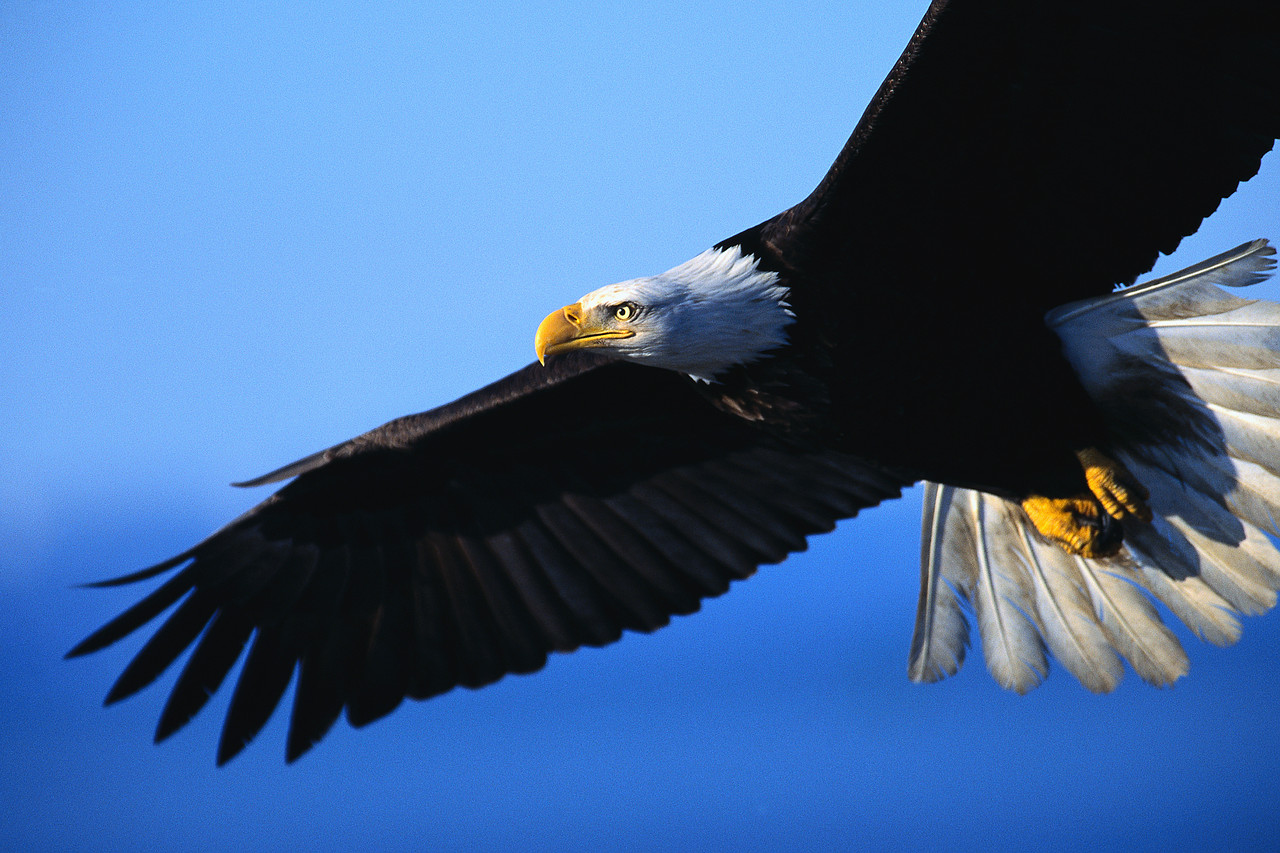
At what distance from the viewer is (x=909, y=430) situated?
2.95 metres

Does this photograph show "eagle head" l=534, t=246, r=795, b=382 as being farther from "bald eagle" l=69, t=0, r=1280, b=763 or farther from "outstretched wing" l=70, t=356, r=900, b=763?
"outstretched wing" l=70, t=356, r=900, b=763

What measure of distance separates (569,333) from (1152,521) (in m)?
1.91

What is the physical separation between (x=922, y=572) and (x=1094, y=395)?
0.95 m

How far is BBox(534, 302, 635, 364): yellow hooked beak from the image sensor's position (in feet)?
9.43

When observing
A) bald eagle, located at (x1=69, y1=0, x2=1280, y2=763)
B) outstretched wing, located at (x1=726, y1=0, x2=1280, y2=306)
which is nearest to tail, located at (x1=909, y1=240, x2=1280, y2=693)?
bald eagle, located at (x1=69, y1=0, x2=1280, y2=763)

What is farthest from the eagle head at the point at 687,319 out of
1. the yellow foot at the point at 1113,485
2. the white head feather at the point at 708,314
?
the yellow foot at the point at 1113,485

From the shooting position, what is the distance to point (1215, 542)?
11.1 ft

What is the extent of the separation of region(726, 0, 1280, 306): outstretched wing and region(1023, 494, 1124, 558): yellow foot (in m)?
0.75

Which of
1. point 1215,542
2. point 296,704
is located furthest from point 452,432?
point 1215,542

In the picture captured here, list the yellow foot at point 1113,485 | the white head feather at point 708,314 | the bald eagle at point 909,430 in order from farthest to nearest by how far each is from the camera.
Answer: the yellow foot at point 1113,485, the white head feather at point 708,314, the bald eagle at point 909,430

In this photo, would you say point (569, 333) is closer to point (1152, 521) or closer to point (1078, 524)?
point (1078, 524)

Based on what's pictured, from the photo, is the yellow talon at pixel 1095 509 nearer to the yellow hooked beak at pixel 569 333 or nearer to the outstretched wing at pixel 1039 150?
the outstretched wing at pixel 1039 150

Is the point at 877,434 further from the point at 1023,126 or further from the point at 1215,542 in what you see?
the point at 1215,542

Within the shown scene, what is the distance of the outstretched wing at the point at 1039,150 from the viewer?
2480mm
